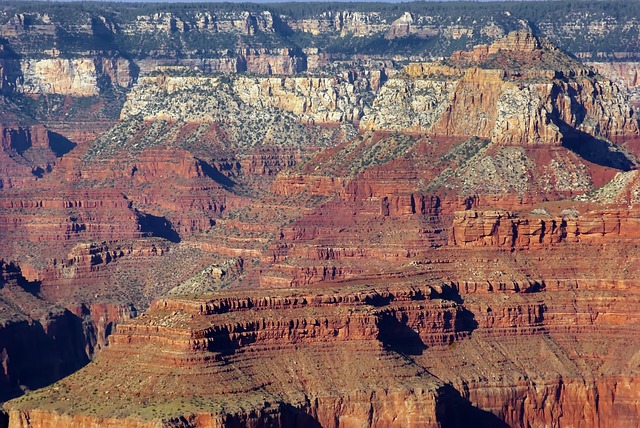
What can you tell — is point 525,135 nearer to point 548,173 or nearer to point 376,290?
point 548,173

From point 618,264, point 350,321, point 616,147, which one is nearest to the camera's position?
point 350,321

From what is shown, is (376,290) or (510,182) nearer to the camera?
(376,290)

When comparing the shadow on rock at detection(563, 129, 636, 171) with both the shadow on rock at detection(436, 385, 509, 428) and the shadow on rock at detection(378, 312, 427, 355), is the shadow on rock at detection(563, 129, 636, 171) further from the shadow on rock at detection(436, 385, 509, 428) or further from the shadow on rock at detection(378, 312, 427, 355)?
the shadow on rock at detection(436, 385, 509, 428)

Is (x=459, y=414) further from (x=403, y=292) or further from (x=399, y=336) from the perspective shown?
(x=403, y=292)

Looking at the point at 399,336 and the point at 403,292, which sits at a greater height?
the point at 403,292

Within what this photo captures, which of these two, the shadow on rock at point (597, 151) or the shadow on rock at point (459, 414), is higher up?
the shadow on rock at point (597, 151)

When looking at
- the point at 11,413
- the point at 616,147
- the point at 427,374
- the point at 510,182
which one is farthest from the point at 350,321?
the point at 616,147

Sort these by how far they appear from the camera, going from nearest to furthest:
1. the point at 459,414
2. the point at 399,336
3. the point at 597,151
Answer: the point at 459,414 < the point at 399,336 < the point at 597,151

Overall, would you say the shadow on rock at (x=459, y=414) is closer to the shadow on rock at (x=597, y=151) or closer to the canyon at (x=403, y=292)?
the canyon at (x=403, y=292)

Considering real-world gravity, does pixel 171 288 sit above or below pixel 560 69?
below

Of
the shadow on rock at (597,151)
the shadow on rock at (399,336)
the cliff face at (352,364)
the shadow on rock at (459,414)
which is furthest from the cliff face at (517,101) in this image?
the shadow on rock at (459,414)

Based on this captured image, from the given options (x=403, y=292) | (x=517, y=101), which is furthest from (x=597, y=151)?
(x=403, y=292)
